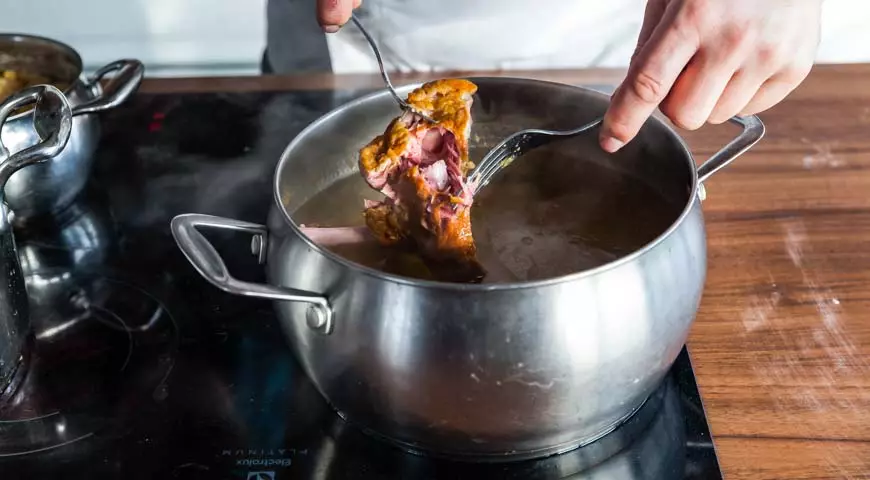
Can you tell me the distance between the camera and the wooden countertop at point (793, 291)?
66 cm

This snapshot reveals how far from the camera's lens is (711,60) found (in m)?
0.68

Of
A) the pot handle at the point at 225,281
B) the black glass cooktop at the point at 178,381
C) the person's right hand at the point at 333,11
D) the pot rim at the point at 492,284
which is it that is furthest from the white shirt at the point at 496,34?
the pot handle at the point at 225,281

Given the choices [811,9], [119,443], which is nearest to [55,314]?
[119,443]

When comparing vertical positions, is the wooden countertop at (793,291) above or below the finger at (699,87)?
below

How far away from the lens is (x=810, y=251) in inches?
33.6

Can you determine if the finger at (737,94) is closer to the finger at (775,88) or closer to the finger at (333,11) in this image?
the finger at (775,88)

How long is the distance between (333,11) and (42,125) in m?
0.27

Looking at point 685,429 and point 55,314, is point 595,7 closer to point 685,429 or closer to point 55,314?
point 685,429

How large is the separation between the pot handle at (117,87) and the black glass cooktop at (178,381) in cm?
11

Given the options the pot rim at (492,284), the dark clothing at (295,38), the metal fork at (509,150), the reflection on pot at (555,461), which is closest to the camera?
the pot rim at (492,284)

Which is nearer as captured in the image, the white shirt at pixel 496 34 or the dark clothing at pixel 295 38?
the white shirt at pixel 496 34

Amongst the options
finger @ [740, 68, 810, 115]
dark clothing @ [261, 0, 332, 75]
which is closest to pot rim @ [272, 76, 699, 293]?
finger @ [740, 68, 810, 115]

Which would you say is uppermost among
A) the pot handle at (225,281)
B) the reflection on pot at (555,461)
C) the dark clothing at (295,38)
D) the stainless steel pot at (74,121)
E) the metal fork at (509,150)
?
the pot handle at (225,281)

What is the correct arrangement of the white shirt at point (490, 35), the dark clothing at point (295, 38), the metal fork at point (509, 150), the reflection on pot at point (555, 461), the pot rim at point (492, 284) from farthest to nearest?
the dark clothing at point (295, 38)
the white shirt at point (490, 35)
the metal fork at point (509, 150)
the reflection on pot at point (555, 461)
the pot rim at point (492, 284)
